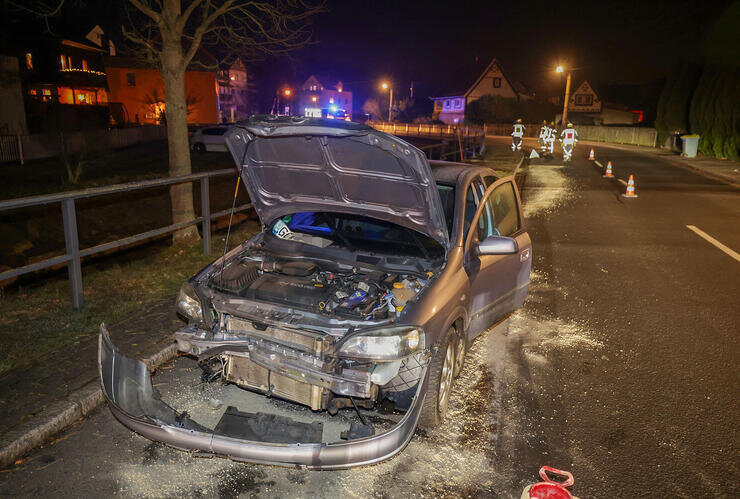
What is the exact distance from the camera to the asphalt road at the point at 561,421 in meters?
3.41

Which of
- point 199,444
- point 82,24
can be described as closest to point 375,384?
point 199,444

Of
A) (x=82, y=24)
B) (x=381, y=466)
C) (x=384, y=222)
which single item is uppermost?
(x=82, y=24)

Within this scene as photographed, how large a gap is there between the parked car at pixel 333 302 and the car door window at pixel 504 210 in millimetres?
60

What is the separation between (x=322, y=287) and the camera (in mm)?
4027

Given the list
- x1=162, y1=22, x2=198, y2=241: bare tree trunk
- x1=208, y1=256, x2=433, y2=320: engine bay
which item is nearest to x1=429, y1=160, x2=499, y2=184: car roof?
x1=208, y1=256, x2=433, y2=320: engine bay

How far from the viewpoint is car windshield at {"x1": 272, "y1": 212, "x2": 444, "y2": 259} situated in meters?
4.55

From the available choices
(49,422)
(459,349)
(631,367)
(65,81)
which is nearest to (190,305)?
(49,422)

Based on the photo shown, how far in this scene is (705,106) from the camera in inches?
1268

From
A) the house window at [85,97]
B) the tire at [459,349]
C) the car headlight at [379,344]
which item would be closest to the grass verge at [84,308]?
the car headlight at [379,344]

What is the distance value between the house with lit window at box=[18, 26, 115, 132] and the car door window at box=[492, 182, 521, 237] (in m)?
31.8

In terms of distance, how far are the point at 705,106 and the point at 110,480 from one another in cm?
3689

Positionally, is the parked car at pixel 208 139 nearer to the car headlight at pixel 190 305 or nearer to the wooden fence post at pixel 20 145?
the wooden fence post at pixel 20 145

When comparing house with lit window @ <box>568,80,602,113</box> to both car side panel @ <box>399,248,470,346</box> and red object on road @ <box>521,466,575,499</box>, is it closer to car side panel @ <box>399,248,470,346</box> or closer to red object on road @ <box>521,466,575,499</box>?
car side panel @ <box>399,248,470,346</box>

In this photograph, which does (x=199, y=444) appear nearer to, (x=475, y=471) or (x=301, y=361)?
(x=301, y=361)
